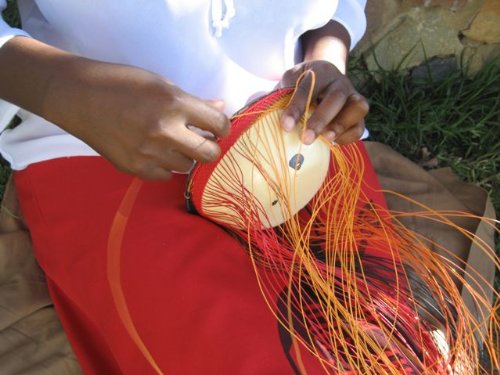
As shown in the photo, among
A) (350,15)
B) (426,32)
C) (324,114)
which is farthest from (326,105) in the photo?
(426,32)

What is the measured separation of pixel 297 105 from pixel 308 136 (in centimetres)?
4

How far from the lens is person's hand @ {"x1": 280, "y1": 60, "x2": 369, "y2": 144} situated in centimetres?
72

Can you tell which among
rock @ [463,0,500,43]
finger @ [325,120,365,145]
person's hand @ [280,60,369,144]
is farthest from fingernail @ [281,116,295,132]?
rock @ [463,0,500,43]

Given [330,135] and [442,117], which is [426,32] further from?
[330,135]

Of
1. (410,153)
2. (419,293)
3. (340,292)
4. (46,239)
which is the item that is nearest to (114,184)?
(46,239)

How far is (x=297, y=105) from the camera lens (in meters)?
0.72

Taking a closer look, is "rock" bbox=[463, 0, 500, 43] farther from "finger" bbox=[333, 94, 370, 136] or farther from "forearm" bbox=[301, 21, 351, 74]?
"finger" bbox=[333, 94, 370, 136]

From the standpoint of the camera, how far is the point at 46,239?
91cm

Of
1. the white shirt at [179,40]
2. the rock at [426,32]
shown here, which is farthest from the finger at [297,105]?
the rock at [426,32]

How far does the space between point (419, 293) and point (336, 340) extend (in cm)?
19

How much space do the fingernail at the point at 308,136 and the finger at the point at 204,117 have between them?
0.35 ft

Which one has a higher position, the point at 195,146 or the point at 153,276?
the point at 195,146

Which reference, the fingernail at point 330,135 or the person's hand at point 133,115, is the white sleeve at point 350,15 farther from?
the person's hand at point 133,115

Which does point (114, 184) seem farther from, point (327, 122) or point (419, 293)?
point (419, 293)
